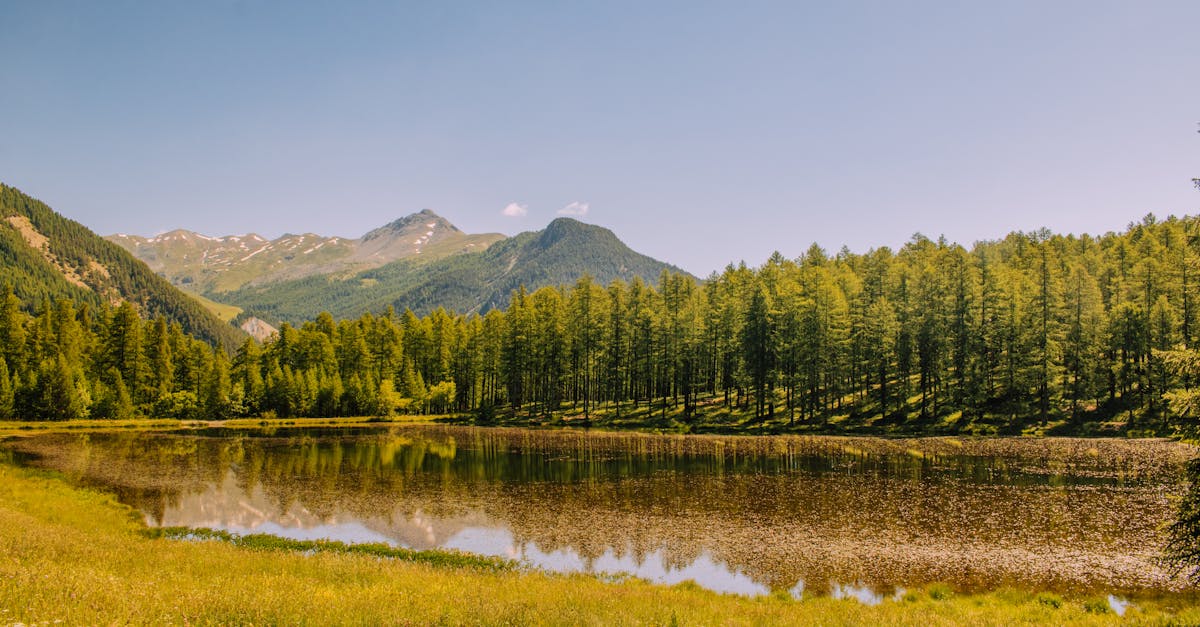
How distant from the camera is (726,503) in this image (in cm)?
3494

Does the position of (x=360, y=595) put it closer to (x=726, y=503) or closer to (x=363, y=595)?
(x=363, y=595)

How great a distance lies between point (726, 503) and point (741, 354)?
54.1m

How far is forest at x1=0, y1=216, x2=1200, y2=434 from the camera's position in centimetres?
7144

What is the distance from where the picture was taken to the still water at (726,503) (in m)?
23.6

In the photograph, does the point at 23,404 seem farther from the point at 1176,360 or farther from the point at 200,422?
the point at 1176,360

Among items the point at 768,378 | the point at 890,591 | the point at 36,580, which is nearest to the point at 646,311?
the point at 768,378

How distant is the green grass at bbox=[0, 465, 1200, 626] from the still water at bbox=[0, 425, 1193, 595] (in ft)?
7.85

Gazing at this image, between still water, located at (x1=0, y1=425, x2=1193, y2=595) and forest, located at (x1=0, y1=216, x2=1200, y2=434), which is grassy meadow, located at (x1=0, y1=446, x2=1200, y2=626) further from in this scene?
forest, located at (x1=0, y1=216, x2=1200, y2=434)

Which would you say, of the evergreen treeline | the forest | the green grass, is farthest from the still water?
the evergreen treeline

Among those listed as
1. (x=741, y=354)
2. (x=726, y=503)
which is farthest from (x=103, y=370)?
(x=726, y=503)

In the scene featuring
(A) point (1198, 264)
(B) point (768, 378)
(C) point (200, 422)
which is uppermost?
(A) point (1198, 264)

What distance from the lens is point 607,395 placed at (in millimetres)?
103562

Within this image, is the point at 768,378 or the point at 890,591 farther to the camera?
the point at 768,378

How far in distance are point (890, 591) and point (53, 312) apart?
126 meters
